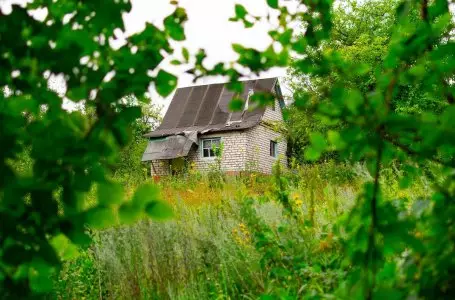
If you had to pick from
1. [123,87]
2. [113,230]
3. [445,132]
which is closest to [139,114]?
[123,87]

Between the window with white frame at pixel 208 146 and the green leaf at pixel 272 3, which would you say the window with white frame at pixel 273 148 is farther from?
the green leaf at pixel 272 3

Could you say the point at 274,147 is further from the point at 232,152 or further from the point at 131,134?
the point at 131,134

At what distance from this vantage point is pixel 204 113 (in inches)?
1180

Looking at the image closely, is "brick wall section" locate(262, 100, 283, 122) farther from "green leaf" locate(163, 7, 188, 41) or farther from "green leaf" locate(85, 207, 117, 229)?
"green leaf" locate(85, 207, 117, 229)

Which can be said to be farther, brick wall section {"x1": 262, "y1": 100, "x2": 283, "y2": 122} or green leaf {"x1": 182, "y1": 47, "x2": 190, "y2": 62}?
brick wall section {"x1": 262, "y1": 100, "x2": 283, "y2": 122}

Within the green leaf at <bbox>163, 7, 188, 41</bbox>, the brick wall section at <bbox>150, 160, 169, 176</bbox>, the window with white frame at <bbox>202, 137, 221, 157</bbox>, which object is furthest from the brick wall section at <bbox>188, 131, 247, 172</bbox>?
the green leaf at <bbox>163, 7, 188, 41</bbox>

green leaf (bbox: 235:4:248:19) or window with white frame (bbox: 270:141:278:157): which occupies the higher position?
window with white frame (bbox: 270:141:278:157)

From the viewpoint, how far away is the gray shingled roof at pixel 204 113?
28500mm

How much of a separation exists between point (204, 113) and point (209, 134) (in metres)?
1.52

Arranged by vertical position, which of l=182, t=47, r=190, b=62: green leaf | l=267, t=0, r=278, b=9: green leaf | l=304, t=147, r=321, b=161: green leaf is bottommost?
A: l=304, t=147, r=321, b=161: green leaf

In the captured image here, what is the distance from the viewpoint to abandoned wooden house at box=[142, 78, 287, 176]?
28078 mm

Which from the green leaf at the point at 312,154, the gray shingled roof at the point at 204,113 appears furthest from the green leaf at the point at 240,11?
the gray shingled roof at the point at 204,113

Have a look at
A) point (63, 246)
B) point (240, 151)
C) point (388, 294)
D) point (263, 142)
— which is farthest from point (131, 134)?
point (263, 142)

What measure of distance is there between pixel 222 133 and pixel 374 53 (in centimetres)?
895
